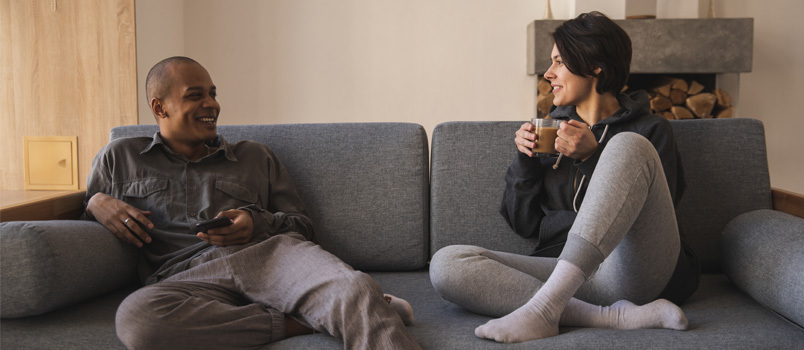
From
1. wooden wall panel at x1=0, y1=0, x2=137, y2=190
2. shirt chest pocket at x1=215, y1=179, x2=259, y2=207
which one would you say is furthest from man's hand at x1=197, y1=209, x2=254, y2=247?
wooden wall panel at x1=0, y1=0, x2=137, y2=190

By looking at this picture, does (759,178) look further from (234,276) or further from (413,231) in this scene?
(234,276)

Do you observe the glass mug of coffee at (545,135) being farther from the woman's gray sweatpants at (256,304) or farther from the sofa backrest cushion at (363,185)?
the woman's gray sweatpants at (256,304)

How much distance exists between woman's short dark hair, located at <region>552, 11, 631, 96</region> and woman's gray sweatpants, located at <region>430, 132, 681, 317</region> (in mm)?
362

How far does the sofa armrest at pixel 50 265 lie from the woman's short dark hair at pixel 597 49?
128 centimetres

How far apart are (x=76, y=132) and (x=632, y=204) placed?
2.86 meters

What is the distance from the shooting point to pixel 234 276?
1.52 metres

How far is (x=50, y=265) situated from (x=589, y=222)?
3.76 ft

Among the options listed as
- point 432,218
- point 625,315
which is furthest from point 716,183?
point 432,218

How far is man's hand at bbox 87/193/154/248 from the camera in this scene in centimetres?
163

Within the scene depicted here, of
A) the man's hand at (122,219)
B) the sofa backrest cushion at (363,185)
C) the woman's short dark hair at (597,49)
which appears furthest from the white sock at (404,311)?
the woman's short dark hair at (597,49)

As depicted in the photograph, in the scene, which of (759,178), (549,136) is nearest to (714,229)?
(759,178)

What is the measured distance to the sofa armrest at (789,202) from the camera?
1.75 m

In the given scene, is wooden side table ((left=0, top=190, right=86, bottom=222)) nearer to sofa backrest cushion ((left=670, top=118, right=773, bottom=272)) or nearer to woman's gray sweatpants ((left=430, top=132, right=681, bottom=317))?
woman's gray sweatpants ((left=430, top=132, right=681, bottom=317))

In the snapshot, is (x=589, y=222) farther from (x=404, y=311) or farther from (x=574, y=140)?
(x=404, y=311)
